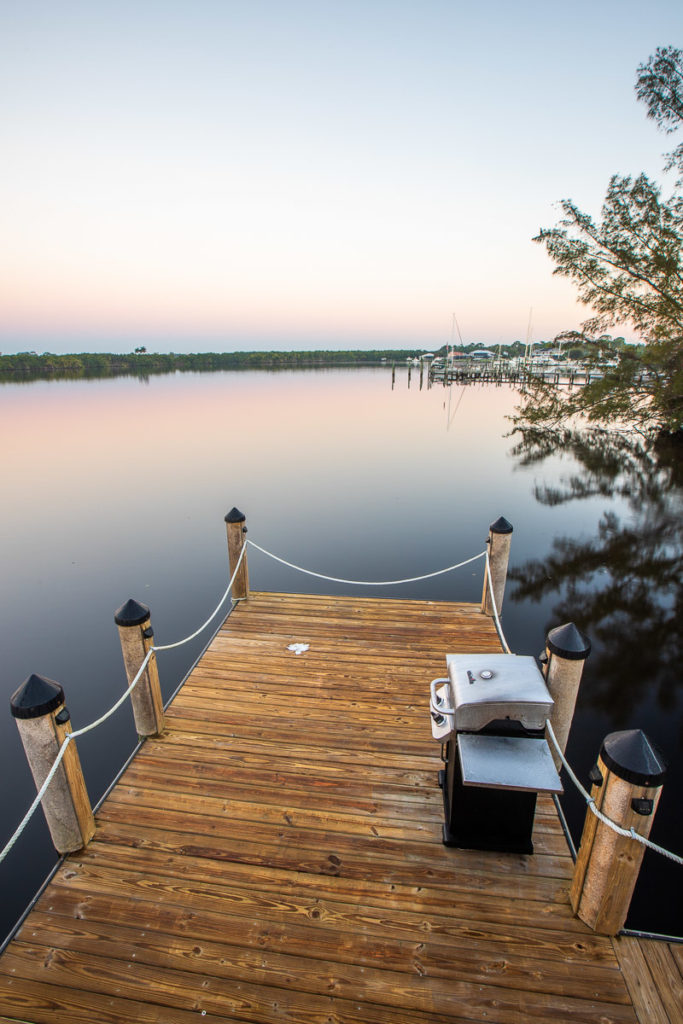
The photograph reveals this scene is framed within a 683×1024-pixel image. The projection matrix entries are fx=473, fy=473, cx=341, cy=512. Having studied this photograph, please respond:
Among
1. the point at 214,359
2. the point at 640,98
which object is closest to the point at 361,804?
the point at 640,98

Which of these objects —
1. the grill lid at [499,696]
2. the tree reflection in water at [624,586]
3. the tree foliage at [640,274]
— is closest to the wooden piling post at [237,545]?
the grill lid at [499,696]

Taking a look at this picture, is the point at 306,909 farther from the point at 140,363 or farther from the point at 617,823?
the point at 140,363

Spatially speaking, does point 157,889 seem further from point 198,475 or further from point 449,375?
point 449,375

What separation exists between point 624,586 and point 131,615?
11.3m

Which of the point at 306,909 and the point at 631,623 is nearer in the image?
the point at 306,909

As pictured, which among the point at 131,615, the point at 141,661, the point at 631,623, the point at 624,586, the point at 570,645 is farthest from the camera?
the point at 624,586

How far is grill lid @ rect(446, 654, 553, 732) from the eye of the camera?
2.88 m

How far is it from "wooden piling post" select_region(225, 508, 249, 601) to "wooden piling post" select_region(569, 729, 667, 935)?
4.53m

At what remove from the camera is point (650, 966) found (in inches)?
101

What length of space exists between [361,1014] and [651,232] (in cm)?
2275

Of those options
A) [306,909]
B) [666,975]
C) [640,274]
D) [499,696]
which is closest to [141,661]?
[306,909]

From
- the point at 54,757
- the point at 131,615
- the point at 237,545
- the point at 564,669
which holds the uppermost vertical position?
the point at 131,615

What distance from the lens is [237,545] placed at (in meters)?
6.58

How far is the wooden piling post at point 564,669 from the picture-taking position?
3.47 m
